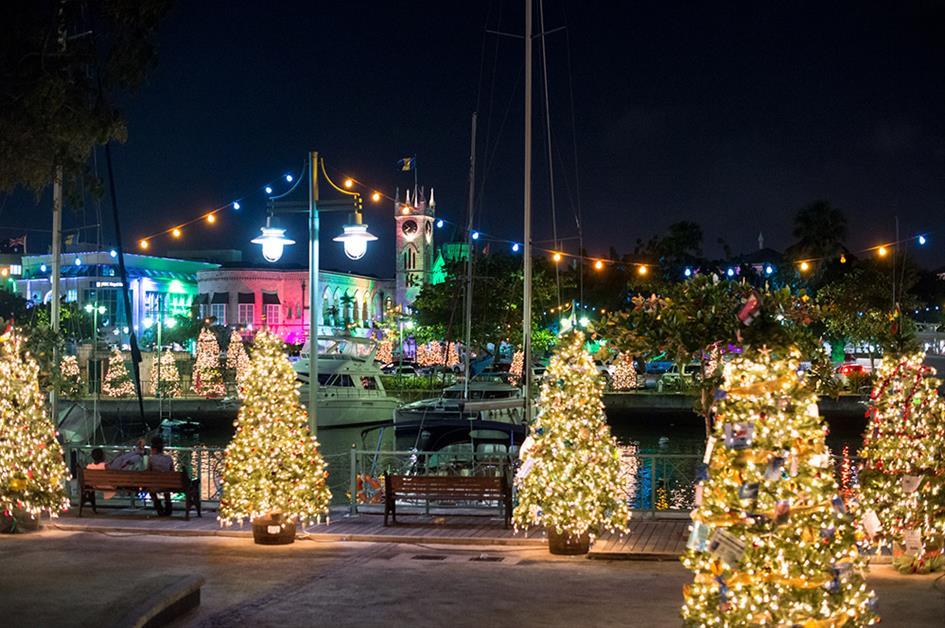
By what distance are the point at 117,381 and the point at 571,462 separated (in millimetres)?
47820

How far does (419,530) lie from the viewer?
56.1 ft

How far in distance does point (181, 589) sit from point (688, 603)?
5379 millimetres

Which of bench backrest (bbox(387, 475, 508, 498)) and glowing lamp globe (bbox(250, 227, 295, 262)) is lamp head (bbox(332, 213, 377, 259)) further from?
bench backrest (bbox(387, 475, 508, 498))

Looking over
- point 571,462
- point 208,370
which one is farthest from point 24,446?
point 208,370

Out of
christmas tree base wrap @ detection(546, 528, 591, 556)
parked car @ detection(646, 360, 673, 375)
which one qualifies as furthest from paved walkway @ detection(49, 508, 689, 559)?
parked car @ detection(646, 360, 673, 375)

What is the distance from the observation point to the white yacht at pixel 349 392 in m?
53.4

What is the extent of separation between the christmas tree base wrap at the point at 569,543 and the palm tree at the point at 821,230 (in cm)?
5438

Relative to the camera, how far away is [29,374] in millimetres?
17500

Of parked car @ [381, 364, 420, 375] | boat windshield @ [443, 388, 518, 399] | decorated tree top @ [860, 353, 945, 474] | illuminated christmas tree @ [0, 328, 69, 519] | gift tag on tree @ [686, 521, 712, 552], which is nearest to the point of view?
gift tag on tree @ [686, 521, 712, 552]

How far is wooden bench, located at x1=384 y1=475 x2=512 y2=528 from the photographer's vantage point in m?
17.3

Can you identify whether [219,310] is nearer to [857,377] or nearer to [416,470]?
[857,377]

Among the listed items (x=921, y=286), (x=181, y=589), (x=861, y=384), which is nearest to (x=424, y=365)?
(x=861, y=384)

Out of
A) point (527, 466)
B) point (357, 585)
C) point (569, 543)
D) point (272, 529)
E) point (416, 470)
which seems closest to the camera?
point (357, 585)

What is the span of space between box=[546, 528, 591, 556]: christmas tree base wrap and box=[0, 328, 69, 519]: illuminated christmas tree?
305 inches
